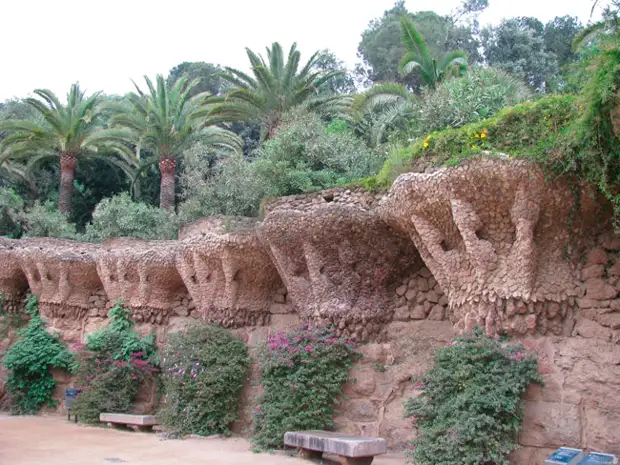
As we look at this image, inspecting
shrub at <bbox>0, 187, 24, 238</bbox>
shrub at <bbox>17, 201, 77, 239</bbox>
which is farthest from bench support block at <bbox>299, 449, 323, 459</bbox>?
shrub at <bbox>0, 187, 24, 238</bbox>

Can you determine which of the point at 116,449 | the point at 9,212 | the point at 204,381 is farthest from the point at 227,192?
the point at 9,212

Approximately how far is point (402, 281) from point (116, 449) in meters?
5.06

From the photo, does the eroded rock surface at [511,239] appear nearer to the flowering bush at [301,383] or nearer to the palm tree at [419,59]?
the flowering bush at [301,383]

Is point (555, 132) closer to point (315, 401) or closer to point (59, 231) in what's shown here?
point (315, 401)

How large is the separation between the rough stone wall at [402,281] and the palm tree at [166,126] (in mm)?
4060

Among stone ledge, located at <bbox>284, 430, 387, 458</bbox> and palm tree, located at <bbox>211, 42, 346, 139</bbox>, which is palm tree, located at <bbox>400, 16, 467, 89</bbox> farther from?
stone ledge, located at <bbox>284, 430, 387, 458</bbox>

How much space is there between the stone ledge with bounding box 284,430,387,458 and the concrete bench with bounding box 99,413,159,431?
363cm

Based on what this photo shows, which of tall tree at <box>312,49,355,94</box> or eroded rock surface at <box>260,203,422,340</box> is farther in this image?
tall tree at <box>312,49,355,94</box>

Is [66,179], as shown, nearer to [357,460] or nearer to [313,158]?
[313,158]

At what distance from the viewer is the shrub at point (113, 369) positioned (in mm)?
12117

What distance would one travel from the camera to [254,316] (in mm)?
11633

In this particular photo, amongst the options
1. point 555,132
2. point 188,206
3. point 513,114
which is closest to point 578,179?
point 555,132

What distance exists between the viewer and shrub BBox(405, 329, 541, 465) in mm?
6824

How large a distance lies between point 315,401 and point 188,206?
565cm
